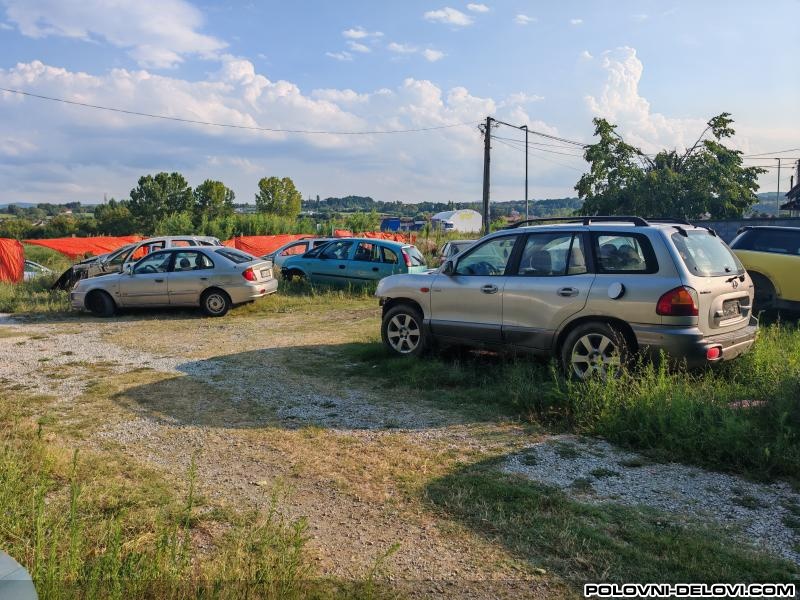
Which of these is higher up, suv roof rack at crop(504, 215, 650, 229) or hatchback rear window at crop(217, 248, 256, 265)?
suv roof rack at crop(504, 215, 650, 229)

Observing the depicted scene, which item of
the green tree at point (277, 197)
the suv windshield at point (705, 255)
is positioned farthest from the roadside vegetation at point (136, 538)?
the green tree at point (277, 197)

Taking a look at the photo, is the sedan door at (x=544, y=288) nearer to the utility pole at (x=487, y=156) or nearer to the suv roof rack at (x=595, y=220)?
the suv roof rack at (x=595, y=220)

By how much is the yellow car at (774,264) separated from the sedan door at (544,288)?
18.7ft

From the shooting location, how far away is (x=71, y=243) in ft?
86.6

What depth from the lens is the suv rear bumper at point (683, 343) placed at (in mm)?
6363

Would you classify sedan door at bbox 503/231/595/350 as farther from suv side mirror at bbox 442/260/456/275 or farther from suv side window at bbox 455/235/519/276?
suv side mirror at bbox 442/260/456/275

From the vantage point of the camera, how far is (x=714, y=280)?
668 centimetres

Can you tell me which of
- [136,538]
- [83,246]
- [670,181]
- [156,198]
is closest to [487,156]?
[670,181]

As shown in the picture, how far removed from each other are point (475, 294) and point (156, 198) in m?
79.0

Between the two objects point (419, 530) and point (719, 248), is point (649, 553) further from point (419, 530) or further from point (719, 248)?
point (719, 248)

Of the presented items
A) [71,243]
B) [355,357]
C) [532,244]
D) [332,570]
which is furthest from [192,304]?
[71,243]

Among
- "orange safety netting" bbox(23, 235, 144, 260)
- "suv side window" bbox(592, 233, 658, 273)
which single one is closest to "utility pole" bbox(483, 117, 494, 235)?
"orange safety netting" bbox(23, 235, 144, 260)

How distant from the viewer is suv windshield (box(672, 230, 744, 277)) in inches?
264

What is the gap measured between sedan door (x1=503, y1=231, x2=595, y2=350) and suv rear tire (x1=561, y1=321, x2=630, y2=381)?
0.24 metres
